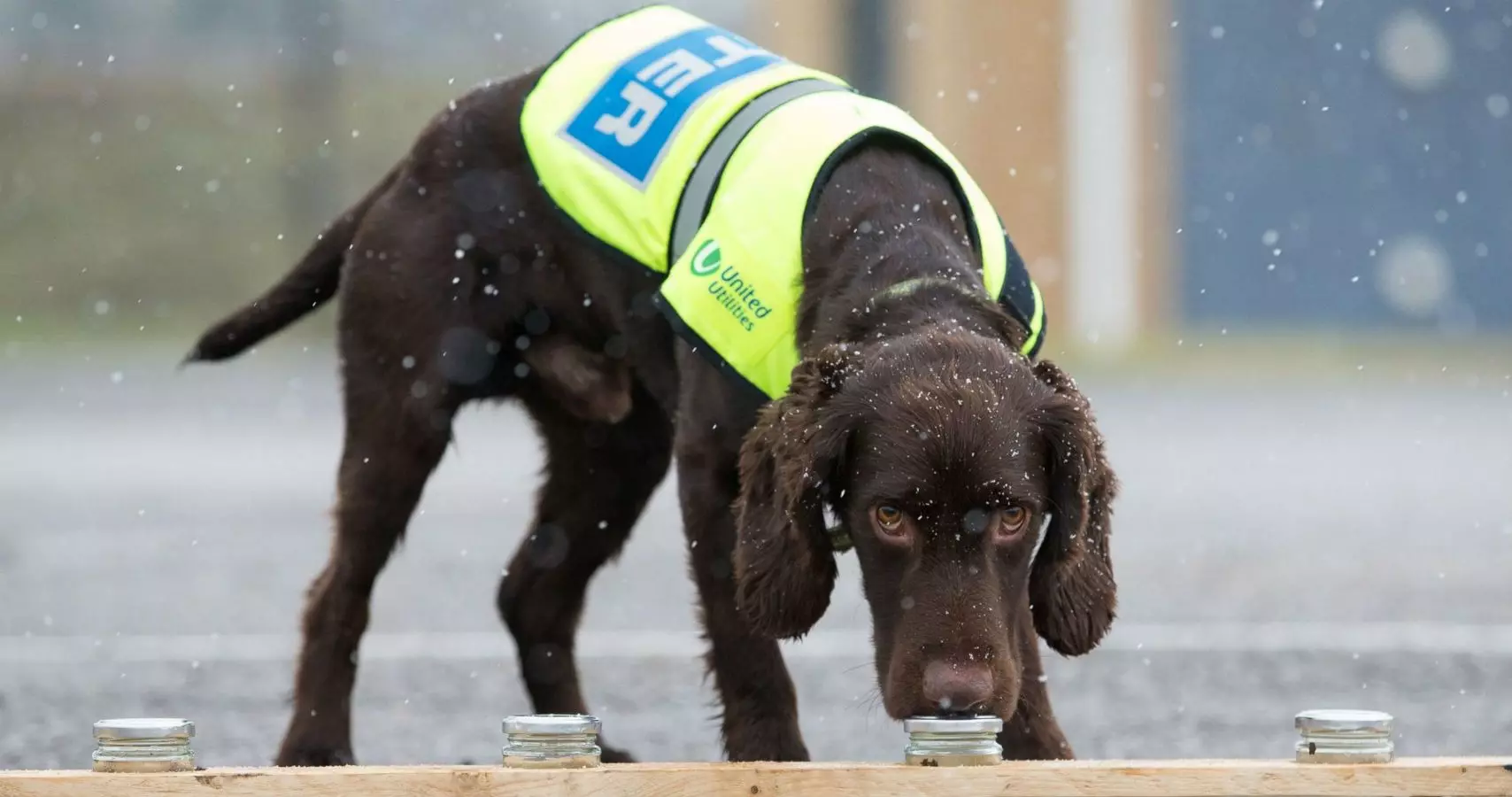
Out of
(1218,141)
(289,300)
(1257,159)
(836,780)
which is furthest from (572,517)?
(1257,159)

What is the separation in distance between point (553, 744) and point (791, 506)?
662mm

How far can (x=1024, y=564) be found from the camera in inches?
126

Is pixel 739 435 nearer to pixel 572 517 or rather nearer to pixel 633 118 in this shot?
pixel 633 118

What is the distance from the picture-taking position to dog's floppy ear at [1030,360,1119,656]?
325cm

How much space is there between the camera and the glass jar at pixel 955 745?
108 inches

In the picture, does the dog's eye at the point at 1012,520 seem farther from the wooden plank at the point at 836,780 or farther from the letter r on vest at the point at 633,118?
the letter r on vest at the point at 633,118

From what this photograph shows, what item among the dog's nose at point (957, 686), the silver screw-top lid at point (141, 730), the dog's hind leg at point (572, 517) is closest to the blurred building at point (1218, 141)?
the dog's hind leg at point (572, 517)

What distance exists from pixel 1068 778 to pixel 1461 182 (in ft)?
74.8

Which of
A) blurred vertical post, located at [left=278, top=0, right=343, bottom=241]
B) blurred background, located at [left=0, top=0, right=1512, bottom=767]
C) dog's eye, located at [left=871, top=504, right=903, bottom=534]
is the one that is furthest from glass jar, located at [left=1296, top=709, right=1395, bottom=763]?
blurred vertical post, located at [left=278, top=0, right=343, bottom=241]

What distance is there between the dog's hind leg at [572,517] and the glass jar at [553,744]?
5.77ft

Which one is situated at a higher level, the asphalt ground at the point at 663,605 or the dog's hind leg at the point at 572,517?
the dog's hind leg at the point at 572,517

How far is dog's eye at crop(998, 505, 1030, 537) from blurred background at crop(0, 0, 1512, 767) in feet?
1.29

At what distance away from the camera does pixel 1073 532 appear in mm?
3271

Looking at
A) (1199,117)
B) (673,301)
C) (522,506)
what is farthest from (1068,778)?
(1199,117)
